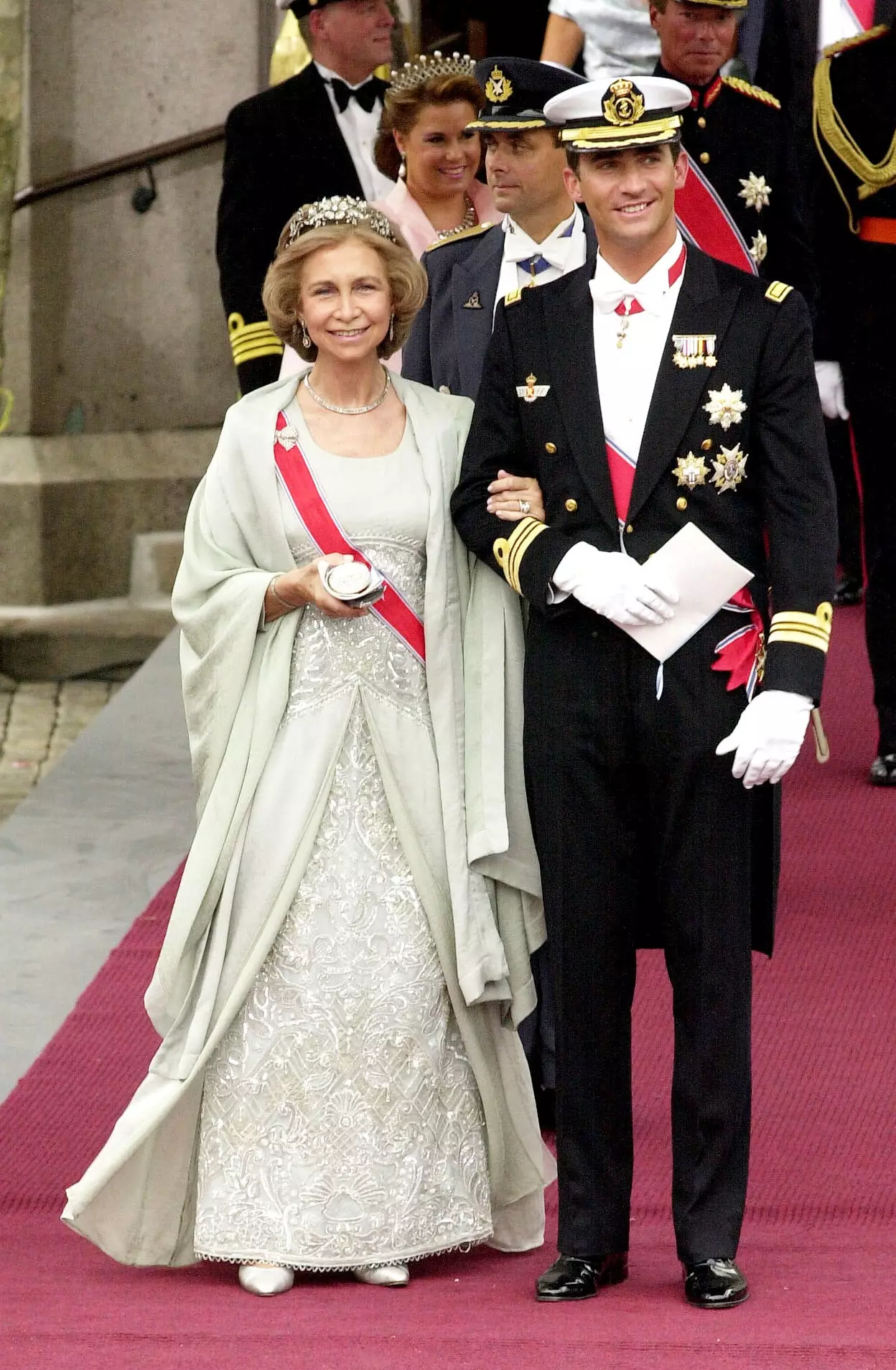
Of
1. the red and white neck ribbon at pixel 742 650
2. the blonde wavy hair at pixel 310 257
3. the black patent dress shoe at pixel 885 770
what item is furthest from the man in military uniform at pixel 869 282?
the red and white neck ribbon at pixel 742 650

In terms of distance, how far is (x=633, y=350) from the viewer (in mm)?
3250

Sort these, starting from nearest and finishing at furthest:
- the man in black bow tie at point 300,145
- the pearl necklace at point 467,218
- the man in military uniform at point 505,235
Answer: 1. the man in military uniform at point 505,235
2. the pearl necklace at point 467,218
3. the man in black bow tie at point 300,145

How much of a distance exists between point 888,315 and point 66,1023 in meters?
2.58

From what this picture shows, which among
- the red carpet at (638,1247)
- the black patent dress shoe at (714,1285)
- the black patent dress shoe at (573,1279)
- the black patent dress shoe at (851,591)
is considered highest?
the black patent dress shoe at (851,591)

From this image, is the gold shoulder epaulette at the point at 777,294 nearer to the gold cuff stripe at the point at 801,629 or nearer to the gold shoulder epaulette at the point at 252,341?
the gold cuff stripe at the point at 801,629

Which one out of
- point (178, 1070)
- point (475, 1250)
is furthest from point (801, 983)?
point (178, 1070)

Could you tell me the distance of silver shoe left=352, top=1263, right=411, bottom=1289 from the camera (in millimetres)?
3410

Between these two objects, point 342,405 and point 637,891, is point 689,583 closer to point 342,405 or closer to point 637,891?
point 637,891

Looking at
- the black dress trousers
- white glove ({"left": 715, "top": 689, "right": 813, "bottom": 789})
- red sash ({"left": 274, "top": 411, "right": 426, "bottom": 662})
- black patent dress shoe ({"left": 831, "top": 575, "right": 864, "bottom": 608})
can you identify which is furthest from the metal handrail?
white glove ({"left": 715, "top": 689, "right": 813, "bottom": 789})

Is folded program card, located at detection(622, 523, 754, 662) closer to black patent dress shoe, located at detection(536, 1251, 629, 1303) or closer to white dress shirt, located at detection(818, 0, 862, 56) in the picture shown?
black patent dress shoe, located at detection(536, 1251, 629, 1303)

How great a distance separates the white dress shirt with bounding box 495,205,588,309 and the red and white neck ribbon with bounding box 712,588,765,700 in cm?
90

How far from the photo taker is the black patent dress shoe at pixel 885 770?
5922 mm

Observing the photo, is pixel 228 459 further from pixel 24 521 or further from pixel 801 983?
pixel 24 521

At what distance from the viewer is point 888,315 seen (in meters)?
5.79
